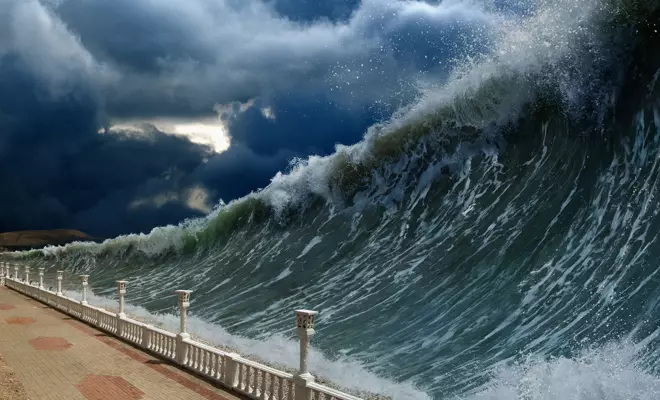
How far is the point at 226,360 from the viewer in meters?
8.86

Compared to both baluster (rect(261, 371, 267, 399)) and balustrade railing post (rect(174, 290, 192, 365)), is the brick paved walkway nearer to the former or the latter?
balustrade railing post (rect(174, 290, 192, 365))

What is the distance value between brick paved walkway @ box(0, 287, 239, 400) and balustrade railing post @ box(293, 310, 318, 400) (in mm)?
1753

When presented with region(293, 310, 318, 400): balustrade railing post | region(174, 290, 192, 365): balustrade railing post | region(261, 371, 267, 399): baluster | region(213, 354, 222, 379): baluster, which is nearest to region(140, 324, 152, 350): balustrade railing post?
region(174, 290, 192, 365): balustrade railing post

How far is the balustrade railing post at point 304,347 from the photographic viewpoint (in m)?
6.67

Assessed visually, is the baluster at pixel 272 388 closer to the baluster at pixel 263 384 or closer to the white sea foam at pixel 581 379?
the baluster at pixel 263 384

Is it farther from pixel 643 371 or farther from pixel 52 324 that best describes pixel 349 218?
pixel 643 371

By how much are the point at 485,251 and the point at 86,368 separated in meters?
10.1

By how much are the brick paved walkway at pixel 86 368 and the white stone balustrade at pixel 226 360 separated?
232mm

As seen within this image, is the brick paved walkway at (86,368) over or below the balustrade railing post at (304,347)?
below

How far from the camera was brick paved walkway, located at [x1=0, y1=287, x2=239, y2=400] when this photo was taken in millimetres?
8398

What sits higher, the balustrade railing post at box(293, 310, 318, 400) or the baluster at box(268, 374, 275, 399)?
the balustrade railing post at box(293, 310, 318, 400)

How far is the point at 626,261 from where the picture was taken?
11.1m

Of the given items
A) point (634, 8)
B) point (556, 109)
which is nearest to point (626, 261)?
point (556, 109)

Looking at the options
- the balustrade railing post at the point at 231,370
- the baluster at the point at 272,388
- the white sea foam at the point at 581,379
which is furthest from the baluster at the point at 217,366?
the white sea foam at the point at 581,379
